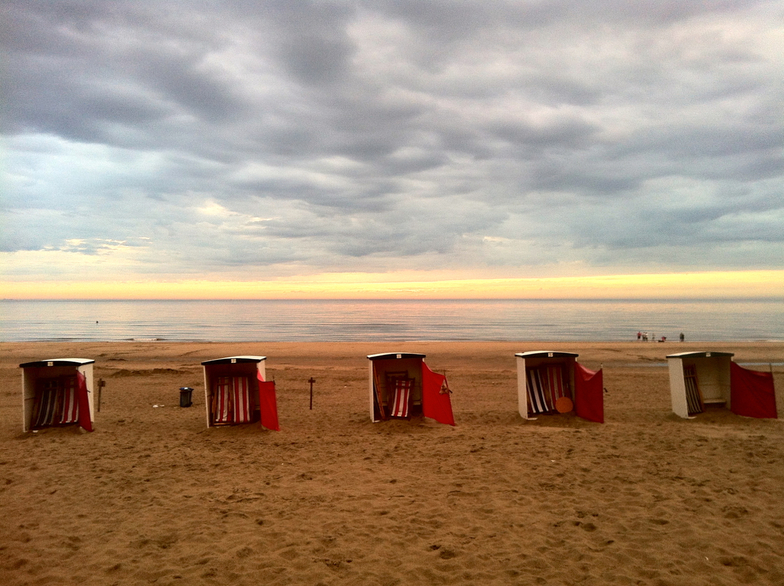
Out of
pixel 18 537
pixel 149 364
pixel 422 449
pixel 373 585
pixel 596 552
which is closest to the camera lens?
pixel 373 585

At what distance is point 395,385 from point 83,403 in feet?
23.5

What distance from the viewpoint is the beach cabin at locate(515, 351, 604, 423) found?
11.9 m

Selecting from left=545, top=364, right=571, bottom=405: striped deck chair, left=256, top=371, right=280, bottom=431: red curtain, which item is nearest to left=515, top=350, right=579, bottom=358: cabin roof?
left=545, top=364, right=571, bottom=405: striped deck chair

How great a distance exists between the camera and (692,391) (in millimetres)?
12391

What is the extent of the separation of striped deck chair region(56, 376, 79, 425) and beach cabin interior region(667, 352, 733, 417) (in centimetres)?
1425

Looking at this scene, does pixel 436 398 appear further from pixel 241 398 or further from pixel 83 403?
pixel 83 403

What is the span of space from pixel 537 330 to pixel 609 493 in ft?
166

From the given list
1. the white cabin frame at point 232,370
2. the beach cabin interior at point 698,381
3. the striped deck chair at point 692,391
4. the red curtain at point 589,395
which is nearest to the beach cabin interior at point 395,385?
the white cabin frame at point 232,370

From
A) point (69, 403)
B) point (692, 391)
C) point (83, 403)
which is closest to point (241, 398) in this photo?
point (83, 403)

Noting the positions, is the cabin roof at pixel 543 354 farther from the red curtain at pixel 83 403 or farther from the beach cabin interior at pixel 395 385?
the red curtain at pixel 83 403

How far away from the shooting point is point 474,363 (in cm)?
2695

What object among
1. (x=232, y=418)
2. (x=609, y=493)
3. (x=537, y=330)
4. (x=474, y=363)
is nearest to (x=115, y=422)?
(x=232, y=418)

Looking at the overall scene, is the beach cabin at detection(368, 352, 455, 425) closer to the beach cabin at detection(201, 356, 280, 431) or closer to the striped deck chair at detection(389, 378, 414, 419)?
the striped deck chair at detection(389, 378, 414, 419)

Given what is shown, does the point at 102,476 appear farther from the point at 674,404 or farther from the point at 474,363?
the point at 474,363
